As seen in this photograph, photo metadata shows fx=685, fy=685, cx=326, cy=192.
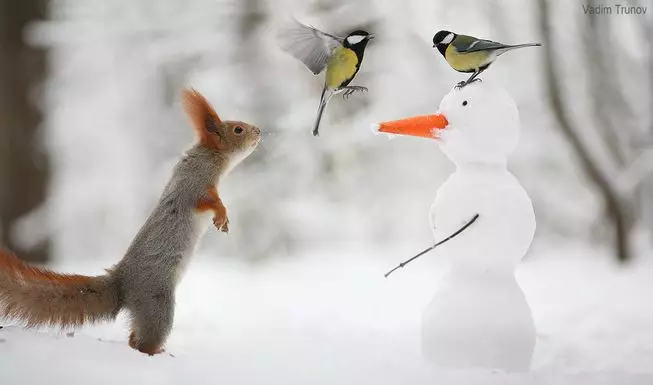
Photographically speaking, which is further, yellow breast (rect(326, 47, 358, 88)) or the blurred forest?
the blurred forest

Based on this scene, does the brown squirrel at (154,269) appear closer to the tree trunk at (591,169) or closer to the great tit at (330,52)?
the great tit at (330,52)

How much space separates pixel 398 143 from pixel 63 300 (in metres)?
1.36

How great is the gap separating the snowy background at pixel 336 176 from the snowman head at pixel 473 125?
238 millimetres

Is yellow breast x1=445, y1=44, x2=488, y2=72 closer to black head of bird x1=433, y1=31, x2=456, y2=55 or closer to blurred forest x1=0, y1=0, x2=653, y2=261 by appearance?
black head of bird x1=433, y1=31, x2=456, y2=55

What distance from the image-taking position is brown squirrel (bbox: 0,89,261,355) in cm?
68

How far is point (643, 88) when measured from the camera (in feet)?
5.64

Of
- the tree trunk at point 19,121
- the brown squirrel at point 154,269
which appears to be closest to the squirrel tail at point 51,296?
the brown squirrel at point 154,269

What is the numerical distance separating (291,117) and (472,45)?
0.74 metres

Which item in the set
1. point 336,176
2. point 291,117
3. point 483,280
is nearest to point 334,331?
point 483,280

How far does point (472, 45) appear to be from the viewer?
29.4 inches

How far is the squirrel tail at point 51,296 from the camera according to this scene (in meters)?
0.68

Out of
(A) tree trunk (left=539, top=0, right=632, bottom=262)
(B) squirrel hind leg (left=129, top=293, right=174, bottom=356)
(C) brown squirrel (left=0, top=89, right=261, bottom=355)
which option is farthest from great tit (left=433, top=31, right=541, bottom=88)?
(A) tree trunk (left=539, top=0, right=632, bottom=262)

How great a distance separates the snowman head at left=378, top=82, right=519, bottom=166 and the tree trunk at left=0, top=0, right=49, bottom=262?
3.46 ft

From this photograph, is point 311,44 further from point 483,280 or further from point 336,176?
point 336,176
